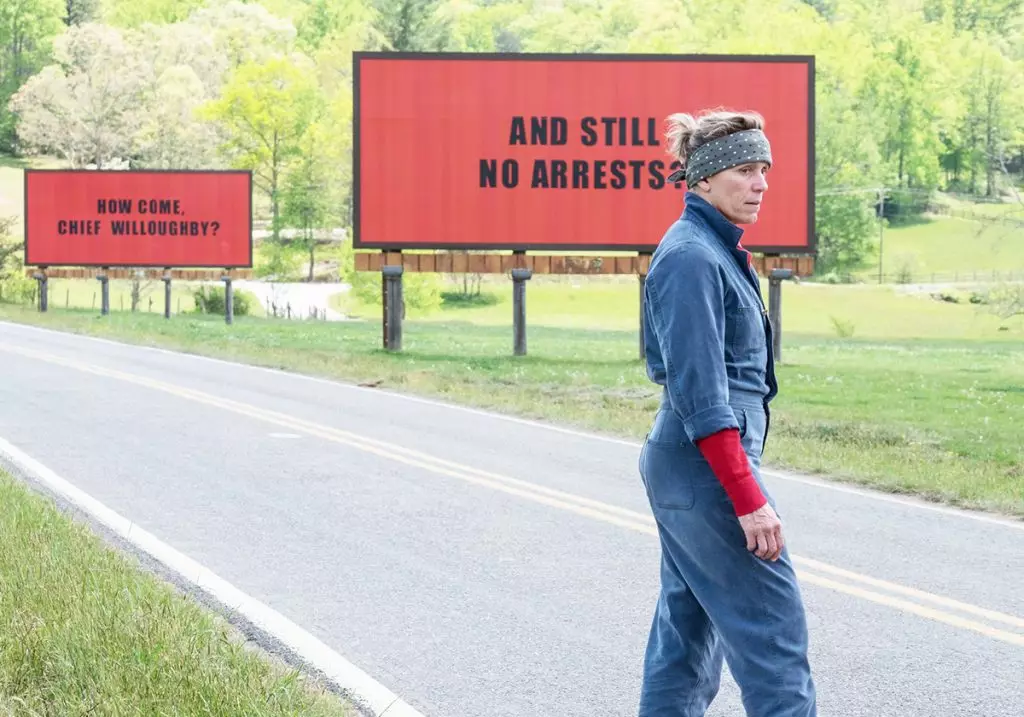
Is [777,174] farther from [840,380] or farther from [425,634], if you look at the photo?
[425,634]

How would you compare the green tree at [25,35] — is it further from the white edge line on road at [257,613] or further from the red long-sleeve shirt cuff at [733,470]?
the red long-sleeve shirt cuff at [733,470]

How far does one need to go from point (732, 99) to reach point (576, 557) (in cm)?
2084

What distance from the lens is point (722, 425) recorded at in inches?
152

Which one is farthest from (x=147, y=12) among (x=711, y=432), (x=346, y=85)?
(x=711, y=432)

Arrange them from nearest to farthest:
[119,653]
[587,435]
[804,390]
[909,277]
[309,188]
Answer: [119,653]
[587,435]
[804,390]
[309,188]
[909,277]

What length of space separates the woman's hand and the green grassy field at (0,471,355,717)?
1.97 m

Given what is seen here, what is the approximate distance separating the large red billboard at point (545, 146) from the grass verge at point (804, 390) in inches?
101

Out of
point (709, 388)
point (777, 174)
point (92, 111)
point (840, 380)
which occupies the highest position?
point (92, 111)

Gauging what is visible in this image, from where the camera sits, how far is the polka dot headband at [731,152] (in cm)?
405

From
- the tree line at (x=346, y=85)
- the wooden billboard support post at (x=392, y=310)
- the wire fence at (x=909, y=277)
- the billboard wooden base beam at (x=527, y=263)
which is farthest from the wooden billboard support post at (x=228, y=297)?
the wire fence at (x=909, y=277)

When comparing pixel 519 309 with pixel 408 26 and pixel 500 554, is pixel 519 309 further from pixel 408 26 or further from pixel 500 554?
pixel 408 26

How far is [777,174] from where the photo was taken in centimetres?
2797

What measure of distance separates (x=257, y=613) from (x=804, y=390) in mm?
17164

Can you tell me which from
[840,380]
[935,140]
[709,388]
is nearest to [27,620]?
[709,388]
